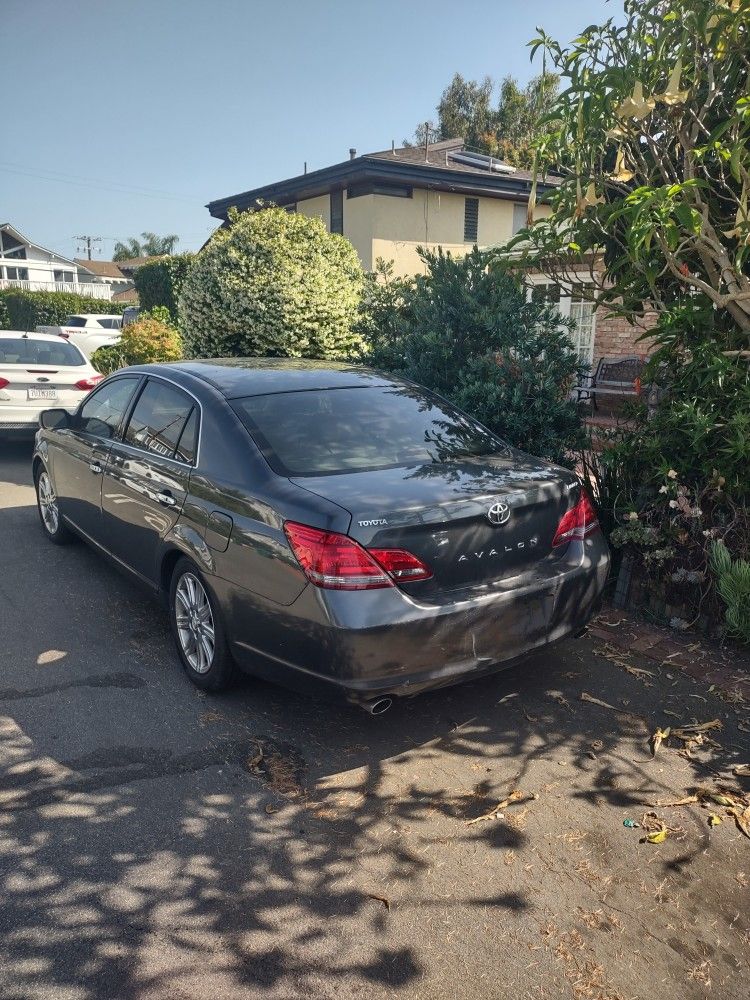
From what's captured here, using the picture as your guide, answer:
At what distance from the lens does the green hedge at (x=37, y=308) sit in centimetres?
3456

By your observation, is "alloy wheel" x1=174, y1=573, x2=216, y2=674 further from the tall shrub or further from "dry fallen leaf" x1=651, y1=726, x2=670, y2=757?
the tall shrub

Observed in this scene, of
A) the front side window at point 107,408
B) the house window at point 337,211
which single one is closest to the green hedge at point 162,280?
the house window at point 337,211

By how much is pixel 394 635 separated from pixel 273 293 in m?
6.75

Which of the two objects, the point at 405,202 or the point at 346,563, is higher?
the point at 405,202

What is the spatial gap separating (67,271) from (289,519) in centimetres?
6675

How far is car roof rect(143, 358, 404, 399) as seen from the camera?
15.0ft

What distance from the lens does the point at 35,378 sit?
1027 centimetres

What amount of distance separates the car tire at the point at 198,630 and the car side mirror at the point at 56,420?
2.39m

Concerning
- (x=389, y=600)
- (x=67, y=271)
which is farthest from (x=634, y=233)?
(x=67, y=271)

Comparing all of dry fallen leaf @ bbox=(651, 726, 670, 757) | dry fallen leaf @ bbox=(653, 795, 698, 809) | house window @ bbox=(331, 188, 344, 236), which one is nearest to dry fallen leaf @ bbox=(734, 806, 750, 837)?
dry fallen leaf @ bbox=(653, 795, 698, 809)

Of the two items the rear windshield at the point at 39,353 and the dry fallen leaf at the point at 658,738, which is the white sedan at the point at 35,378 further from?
the dry fallen leaf at the point at 658,738

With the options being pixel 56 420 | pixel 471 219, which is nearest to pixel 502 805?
pixel 56 420

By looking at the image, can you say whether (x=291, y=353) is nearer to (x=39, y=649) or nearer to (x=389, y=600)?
(x=39, y=649)

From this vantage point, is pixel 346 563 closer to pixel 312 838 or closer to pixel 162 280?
pixel 312 838
